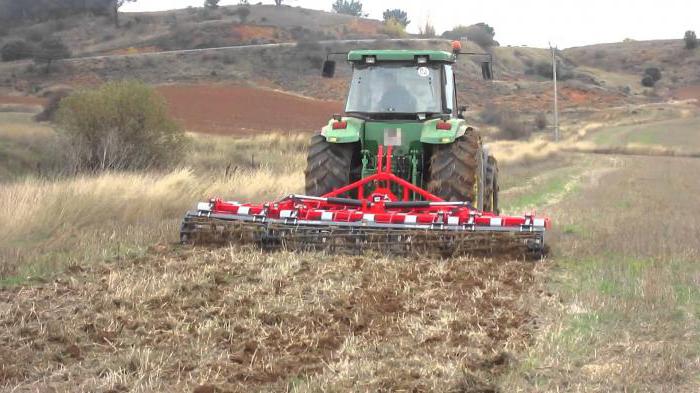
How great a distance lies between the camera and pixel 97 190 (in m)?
11.2

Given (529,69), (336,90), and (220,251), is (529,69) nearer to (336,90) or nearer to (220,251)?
(336,90)

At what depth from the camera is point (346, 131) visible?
916cm

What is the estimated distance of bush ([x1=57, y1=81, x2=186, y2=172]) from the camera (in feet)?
55.2

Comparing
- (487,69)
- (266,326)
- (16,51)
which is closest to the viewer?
(266,326)

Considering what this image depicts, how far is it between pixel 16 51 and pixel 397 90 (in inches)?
1993

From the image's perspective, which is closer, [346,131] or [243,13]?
[346,131]

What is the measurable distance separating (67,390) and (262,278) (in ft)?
9.15

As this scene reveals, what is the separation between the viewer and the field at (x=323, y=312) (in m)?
4.30

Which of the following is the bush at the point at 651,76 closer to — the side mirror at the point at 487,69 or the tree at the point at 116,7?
the tree at the point at 116,7

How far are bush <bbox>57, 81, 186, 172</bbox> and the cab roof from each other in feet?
26.9

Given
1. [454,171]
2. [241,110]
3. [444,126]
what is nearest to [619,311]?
[454,171]

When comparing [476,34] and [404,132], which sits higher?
[476,34]

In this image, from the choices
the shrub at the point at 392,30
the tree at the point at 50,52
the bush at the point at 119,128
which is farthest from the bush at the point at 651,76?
the bush at the point at 119,128

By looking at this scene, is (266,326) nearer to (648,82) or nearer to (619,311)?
(619,311)
